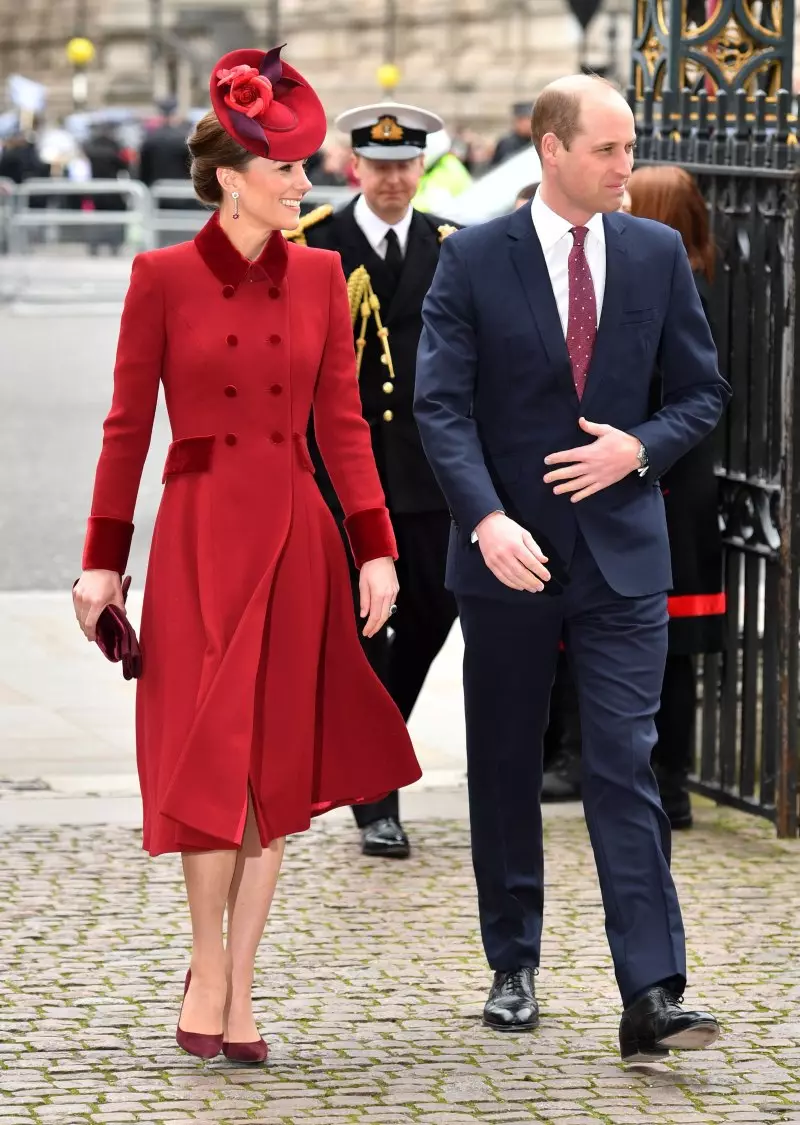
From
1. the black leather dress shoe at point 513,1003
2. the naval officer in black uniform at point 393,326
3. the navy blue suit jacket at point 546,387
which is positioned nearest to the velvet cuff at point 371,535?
the navy blue suit jacket at point 546,387

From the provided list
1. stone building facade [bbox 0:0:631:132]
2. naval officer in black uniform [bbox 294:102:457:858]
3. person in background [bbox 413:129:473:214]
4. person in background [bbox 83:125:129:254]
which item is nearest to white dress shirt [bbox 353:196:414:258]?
naval officer in black uniform [bbox 294:102:457:858]

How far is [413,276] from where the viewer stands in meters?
6.75

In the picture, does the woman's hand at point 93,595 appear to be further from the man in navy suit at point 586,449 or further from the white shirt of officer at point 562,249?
the white shirt of officer at point 562,249

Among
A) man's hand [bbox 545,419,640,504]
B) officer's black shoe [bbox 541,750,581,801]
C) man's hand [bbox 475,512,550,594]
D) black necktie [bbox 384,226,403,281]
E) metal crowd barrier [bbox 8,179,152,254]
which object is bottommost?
officer's black shoe [bbox 541,750,581,801]

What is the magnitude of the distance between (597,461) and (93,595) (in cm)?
100

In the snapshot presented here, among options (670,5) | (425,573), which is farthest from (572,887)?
(670,5)

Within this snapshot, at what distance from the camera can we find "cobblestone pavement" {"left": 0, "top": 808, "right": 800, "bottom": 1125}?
464 cm

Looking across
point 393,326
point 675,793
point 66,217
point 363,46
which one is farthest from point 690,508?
point 363,46

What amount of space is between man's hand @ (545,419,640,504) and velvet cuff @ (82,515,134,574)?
0.84 meters

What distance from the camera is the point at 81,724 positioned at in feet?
27.0

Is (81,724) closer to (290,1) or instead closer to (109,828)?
(109,828)

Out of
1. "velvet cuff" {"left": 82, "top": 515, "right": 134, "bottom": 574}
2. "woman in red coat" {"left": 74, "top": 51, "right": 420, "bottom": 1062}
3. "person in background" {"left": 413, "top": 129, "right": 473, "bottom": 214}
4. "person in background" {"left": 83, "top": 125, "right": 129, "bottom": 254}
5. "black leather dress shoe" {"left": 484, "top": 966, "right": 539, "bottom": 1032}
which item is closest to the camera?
"woman in red coat" {"left": 74, "top": 51, "right": 420, "bottom": 1062}

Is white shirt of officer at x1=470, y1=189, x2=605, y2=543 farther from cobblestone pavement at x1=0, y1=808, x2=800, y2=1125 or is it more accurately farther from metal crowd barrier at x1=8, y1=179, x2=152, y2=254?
metal crowd barrier at x1=8, y1=179, x2=152, y2=254

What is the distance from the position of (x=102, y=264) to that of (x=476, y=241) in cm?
2185
